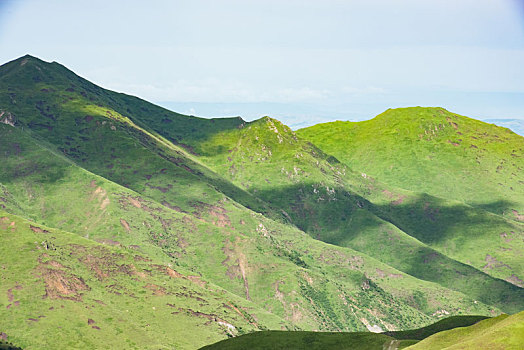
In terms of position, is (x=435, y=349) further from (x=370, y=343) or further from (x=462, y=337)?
(x=370, y=343)

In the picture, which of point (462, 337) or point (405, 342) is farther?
point (405, 342)

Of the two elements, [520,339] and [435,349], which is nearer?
[520,339]

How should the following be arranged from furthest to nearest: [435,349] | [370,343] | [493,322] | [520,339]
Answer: [370,343]
[493,322]
[435,349]
[520,339]

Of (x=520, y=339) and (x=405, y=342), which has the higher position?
(x=520, y=339)

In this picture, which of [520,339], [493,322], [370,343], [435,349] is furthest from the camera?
[370,343]

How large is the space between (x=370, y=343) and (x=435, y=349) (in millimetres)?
36740

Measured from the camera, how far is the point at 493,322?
595 ft

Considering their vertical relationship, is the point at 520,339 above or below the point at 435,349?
above

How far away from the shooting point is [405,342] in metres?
190

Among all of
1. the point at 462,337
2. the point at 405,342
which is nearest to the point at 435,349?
the point at 462,337

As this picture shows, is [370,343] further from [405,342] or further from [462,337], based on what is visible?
[462,337]

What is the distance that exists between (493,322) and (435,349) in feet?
86.1

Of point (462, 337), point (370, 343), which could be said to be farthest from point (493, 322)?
point (370, 343)

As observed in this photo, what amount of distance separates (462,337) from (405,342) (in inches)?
790
